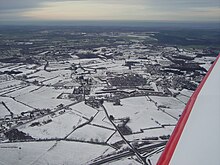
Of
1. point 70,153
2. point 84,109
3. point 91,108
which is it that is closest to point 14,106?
point 84,109

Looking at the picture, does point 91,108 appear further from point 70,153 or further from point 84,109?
point 70,153

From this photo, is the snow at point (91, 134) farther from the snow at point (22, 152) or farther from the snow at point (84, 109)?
the snow at point (84, 109)

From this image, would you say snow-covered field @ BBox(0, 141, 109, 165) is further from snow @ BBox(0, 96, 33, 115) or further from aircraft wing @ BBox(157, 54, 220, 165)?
aircraft wing @ BBox(157, 54, 220, 165)

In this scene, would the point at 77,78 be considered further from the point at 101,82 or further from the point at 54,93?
the point at 54,93

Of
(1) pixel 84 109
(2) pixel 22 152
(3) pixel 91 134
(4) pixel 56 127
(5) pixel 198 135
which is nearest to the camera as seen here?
(5) pixel 198 135

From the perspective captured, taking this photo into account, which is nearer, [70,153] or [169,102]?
[70,153]

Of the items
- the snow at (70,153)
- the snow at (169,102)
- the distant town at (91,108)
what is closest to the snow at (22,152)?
the distant town at (91,108)

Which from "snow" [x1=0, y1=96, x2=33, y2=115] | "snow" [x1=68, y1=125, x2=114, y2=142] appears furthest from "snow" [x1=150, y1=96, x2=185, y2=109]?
"snow" [x1=0, y1=96, x2=33, y2=115]
